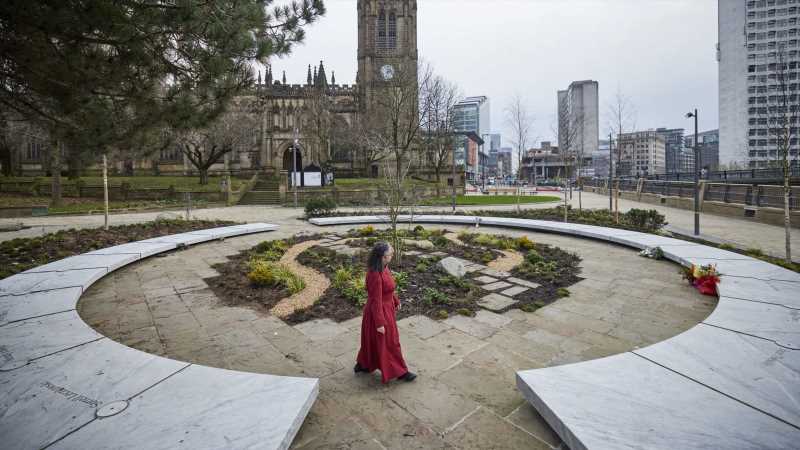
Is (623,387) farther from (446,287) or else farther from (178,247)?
(178,247)

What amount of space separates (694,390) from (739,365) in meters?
0.85

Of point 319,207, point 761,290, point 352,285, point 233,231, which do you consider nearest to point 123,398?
point 352,285

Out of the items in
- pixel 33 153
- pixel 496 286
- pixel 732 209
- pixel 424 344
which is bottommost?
pixel 424 344

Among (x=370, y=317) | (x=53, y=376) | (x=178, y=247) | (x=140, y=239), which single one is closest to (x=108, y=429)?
(x=53, y=376)

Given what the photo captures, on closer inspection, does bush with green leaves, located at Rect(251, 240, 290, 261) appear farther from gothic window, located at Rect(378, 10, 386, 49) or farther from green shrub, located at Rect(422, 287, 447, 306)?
gothic window, located at Rect(378, 10, 386, 49)

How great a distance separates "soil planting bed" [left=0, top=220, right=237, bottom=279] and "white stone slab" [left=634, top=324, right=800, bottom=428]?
1142cm

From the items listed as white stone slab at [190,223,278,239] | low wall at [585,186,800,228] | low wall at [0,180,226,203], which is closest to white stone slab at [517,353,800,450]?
white stone slab at [190,223,278,239]

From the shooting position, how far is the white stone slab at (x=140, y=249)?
32.4ft

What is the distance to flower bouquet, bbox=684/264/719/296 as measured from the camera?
6.50 meters

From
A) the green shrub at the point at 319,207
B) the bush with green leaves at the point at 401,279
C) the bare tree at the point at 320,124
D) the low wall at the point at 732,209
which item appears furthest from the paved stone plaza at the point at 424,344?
the bare tree at the point at 320,124

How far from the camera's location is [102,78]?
5516mm

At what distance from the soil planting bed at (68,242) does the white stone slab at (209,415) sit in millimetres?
7479

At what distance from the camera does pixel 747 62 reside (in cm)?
8550

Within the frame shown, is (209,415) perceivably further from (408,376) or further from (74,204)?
(74,204)
